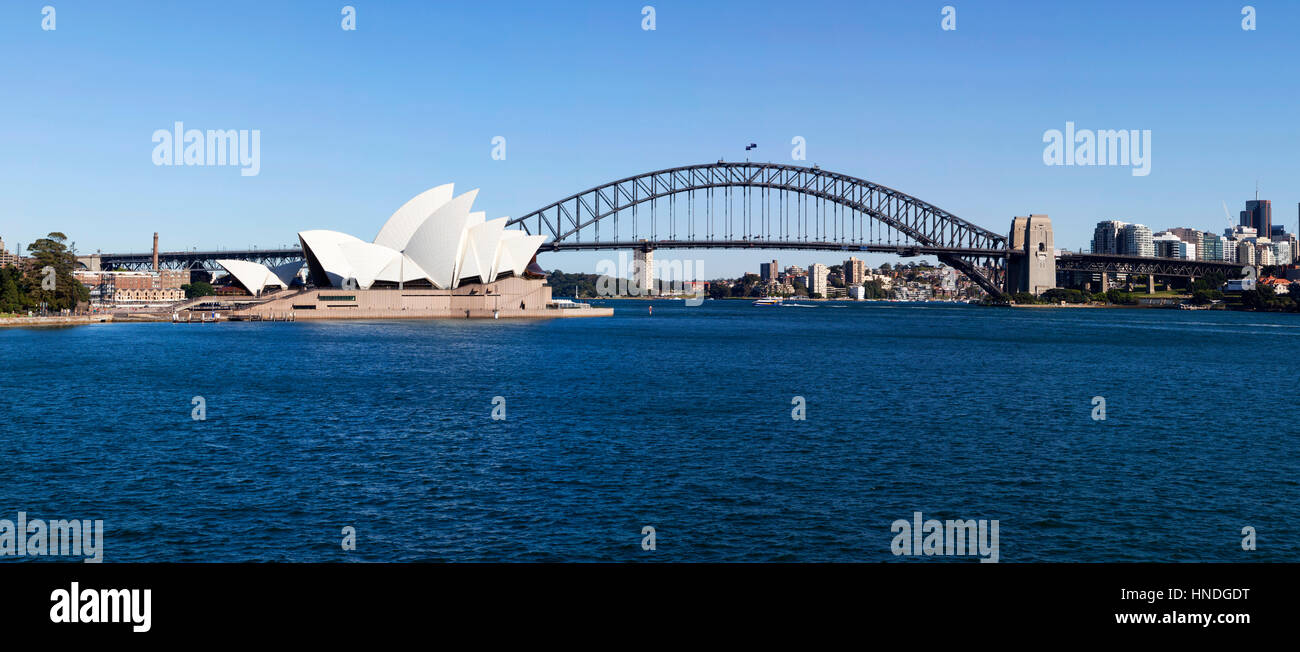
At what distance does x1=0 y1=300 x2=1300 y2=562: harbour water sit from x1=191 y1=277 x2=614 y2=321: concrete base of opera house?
1917 inches

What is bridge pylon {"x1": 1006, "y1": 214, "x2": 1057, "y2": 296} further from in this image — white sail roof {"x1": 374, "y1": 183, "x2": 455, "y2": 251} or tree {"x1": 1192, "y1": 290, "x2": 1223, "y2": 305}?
white sail roof {"x1": 374, "y1": 183, "x2": 455, "y2": 251}

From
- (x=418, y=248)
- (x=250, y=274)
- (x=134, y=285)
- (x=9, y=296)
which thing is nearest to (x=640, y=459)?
(x=418, y=248)

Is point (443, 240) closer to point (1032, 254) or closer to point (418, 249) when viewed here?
point (418, 249)

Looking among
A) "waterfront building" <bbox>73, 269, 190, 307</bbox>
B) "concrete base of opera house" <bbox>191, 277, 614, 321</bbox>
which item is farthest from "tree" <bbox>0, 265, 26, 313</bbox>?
"waterfront building" <bbox>73, 269, 190, 307</bbox>

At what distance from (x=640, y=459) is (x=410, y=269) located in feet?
248

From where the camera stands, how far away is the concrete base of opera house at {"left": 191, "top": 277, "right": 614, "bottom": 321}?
88.4 m

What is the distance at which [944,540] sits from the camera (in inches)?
499

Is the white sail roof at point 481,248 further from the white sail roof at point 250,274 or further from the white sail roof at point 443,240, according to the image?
the white sail roof at point 250,274

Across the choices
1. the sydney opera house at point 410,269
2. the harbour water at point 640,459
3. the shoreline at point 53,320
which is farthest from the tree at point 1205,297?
the shoreline at point 53,320
